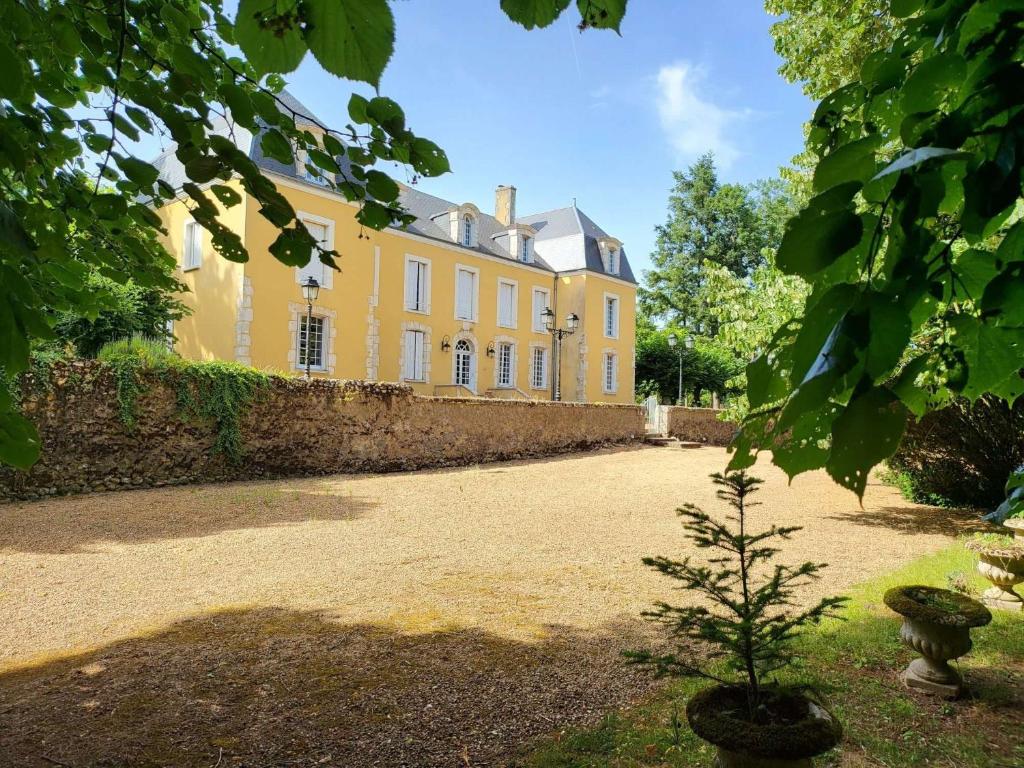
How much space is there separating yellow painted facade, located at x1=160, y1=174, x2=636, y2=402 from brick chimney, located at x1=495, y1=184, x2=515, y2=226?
3.46 meters

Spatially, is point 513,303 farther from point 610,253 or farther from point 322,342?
point 322,342

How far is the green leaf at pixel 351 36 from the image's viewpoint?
819mm

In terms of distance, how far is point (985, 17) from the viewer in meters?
0.84

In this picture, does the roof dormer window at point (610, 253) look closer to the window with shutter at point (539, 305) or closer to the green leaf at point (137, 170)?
the window with shutter at point (539, 305)

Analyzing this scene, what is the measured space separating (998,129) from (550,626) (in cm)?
438

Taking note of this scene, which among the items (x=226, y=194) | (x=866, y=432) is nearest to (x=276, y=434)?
(x=226, y=194)

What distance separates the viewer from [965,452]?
9430 mm

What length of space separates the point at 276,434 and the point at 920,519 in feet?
36.0

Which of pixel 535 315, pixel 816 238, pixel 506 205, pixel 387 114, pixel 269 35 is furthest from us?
pixel 506 205

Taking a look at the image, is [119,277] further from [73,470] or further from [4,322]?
[73,470]

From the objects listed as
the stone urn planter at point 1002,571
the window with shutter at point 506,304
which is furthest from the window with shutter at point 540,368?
the stone urn planter at point 1002,571

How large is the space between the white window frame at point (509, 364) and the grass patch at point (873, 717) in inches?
885

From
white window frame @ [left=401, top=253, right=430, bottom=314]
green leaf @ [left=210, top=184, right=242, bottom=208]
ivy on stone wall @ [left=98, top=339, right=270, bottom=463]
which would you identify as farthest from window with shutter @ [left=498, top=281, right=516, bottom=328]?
green leaf @ [left=210, top=184, right=242, bottom=208]

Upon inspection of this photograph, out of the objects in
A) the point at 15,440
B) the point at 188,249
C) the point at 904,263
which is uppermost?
the point at 188,249
